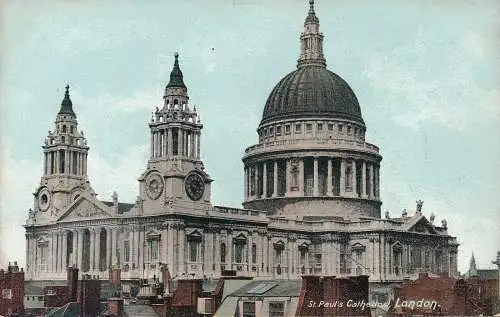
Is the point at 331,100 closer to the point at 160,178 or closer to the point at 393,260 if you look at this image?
the point at 393,260

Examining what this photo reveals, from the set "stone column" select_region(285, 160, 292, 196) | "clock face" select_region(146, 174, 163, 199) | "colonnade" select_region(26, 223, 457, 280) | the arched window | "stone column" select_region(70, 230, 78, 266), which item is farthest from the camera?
"stone column" select_region(285, 160, 292, 196)

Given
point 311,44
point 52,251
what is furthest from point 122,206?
point 311,44

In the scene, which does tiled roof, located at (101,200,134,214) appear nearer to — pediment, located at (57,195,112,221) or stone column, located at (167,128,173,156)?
pediment, located at (57,195,112,221)

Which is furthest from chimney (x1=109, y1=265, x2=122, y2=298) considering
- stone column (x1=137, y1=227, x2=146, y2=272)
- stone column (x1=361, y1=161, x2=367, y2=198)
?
stone column (x1=361, y1=161, x2=367, y2=198)

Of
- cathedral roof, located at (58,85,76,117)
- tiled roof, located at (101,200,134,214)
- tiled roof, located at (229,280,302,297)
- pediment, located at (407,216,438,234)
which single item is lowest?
tiled roof, located at (229,280,302,297)

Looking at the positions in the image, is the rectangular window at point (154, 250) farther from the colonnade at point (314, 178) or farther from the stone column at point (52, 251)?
the colonnade at point (314, 178)

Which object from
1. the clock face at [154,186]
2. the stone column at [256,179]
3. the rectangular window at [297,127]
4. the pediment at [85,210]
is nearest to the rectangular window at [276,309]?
the clock face at [154,186]
